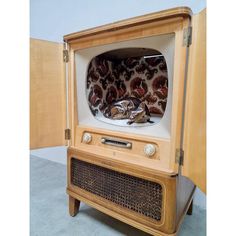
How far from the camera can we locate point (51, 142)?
1.18 meters

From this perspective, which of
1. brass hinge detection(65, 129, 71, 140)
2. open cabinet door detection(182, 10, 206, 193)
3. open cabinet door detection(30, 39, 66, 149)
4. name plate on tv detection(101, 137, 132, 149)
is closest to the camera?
open cabinet door detection(182, 10, 206, 193)

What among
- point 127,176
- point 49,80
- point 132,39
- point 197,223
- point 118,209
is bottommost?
point 197,223

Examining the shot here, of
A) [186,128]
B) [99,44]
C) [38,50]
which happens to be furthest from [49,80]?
[186,128]

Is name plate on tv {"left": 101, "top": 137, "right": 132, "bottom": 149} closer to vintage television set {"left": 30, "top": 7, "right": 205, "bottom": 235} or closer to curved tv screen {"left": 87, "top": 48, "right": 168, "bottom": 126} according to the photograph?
vintage television set {"left": 30, "top": 7, "right": 205, "bottom": 235}

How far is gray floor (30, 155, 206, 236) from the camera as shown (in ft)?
3.68

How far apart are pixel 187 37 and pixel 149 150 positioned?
0.50m

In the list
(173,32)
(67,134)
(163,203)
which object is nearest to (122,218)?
(163,203)

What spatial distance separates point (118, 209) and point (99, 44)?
0.89 m

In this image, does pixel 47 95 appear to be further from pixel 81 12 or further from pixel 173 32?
pixel 81 12

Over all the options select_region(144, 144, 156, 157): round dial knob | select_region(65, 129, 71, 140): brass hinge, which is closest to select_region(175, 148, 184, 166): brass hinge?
select_region(144, 144, 156, 157): round dial knob

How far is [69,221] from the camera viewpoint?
121 cm

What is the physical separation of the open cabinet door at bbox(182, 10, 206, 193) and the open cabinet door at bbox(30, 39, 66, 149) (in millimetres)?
759
